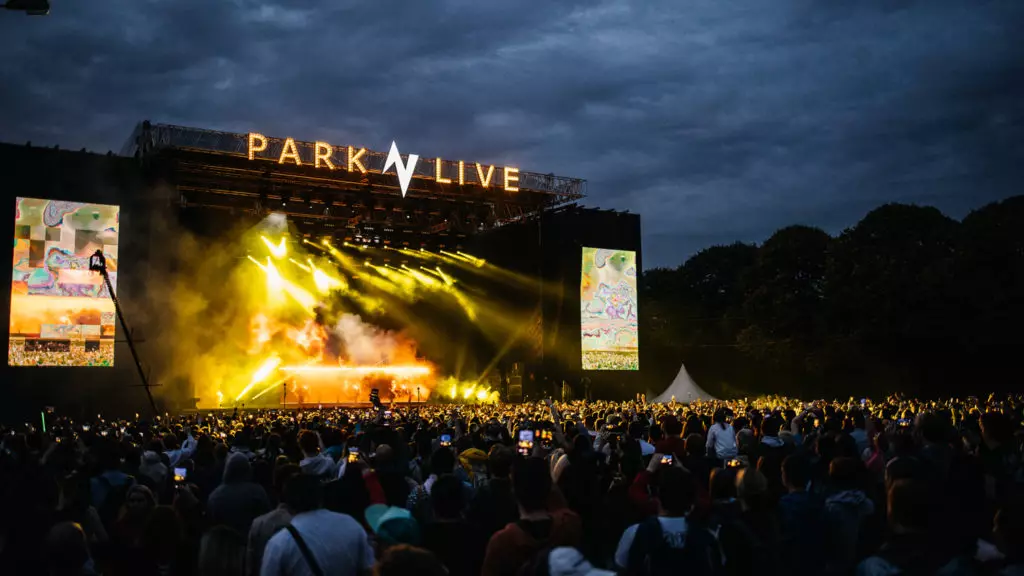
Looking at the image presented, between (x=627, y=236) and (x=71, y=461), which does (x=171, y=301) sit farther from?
(x=71, y=461)

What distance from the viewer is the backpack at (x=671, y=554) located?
372 cm

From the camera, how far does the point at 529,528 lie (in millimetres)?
3701

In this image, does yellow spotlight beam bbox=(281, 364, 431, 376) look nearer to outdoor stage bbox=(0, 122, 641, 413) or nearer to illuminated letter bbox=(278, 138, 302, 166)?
outdoor stage bbox=(0, 122, 641, 413)

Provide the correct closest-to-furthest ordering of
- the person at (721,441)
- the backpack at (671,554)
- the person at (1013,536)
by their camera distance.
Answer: the person at (1013,536) → the backpack at (671,554) → the person at (721,441)

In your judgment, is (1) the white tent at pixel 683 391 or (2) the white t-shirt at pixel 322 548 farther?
(1) the white tent at pixel 683 391

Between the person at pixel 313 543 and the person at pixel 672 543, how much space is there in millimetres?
1216

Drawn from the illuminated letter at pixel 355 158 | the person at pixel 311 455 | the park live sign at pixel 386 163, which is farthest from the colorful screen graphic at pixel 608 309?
the person at pixel 311 455

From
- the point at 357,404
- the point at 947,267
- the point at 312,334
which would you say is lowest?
the point at 357,404

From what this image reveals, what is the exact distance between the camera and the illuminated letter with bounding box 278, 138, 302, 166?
2767 centimetres

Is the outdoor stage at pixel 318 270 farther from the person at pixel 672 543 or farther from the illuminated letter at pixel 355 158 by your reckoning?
the person at pixel 672 543

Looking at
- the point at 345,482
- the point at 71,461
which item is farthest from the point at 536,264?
the point at 345,482

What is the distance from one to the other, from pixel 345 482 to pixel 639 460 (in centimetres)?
241

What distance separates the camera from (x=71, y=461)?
7555 millimetres

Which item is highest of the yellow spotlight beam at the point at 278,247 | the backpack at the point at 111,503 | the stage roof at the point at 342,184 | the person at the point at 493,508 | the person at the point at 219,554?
the stage roof at the point at 342,184
